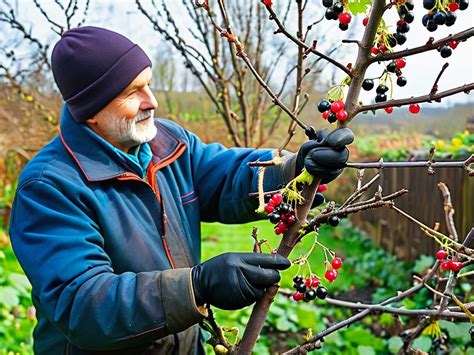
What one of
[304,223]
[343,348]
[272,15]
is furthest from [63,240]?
[343,348]

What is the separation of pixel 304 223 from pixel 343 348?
11.7ft

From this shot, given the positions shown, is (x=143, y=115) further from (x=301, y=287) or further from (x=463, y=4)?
(x=463, y=4)

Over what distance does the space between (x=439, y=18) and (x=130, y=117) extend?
117 cm

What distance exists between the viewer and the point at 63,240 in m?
1.59

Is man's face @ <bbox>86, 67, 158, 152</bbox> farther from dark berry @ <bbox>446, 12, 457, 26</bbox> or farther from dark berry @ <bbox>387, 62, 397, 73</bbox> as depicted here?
dark berry @ <bbox>446, 12, 457, 26</bbox>

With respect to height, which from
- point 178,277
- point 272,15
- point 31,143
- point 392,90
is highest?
point 272,15

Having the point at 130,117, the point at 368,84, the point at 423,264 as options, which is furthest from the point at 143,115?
the point at 423,264

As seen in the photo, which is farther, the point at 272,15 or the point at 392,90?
the point at 392,90

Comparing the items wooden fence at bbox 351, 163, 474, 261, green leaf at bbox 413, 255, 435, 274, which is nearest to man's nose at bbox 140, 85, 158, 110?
wooden fence at bbox 351, 163, 474, 261

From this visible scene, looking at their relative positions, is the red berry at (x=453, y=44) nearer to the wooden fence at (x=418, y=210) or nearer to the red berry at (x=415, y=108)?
the red berry at (x=415, y=108)

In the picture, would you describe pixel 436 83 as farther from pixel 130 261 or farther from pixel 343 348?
pixel 343 348

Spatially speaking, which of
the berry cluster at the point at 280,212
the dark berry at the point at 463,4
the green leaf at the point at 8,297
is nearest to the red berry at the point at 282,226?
the berry cluster at the point at 280,212

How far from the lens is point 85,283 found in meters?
1.49

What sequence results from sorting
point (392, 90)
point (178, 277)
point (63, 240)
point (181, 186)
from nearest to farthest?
1. point (392, 90)
2. point (178, 277)
3. point (63, 240)
4. point (181, 186)
